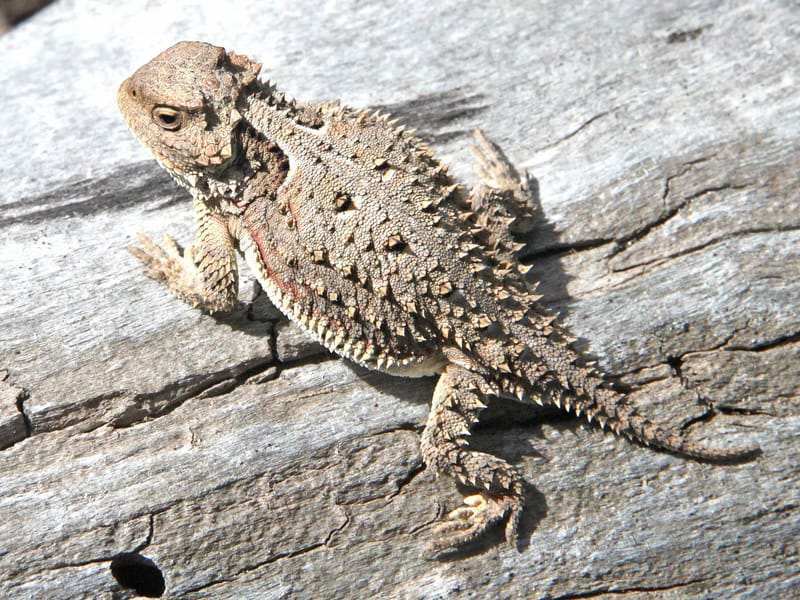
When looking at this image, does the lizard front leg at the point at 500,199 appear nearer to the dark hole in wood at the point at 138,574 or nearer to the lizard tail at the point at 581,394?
the lizard tail at the point at 581,394

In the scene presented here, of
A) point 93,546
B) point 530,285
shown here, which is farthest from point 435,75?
point 93,546

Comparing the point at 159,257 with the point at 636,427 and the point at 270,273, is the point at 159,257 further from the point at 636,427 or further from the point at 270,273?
the point at 636,427

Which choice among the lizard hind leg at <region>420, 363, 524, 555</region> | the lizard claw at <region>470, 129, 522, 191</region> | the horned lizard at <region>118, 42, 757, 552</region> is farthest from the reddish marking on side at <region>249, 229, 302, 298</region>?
the lizard claw at <region>470, 129, 522, 191</region>

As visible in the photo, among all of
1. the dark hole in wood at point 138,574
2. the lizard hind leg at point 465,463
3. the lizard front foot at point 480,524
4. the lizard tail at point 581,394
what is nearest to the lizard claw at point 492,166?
the lizard tail at point 581,394

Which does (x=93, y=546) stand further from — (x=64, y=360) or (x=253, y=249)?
(x=253, y=249)

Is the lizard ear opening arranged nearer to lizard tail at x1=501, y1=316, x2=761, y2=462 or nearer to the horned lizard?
the horned lizard

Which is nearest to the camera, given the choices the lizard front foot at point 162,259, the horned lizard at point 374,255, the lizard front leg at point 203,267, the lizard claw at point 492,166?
the horned lizard at point 374,255
